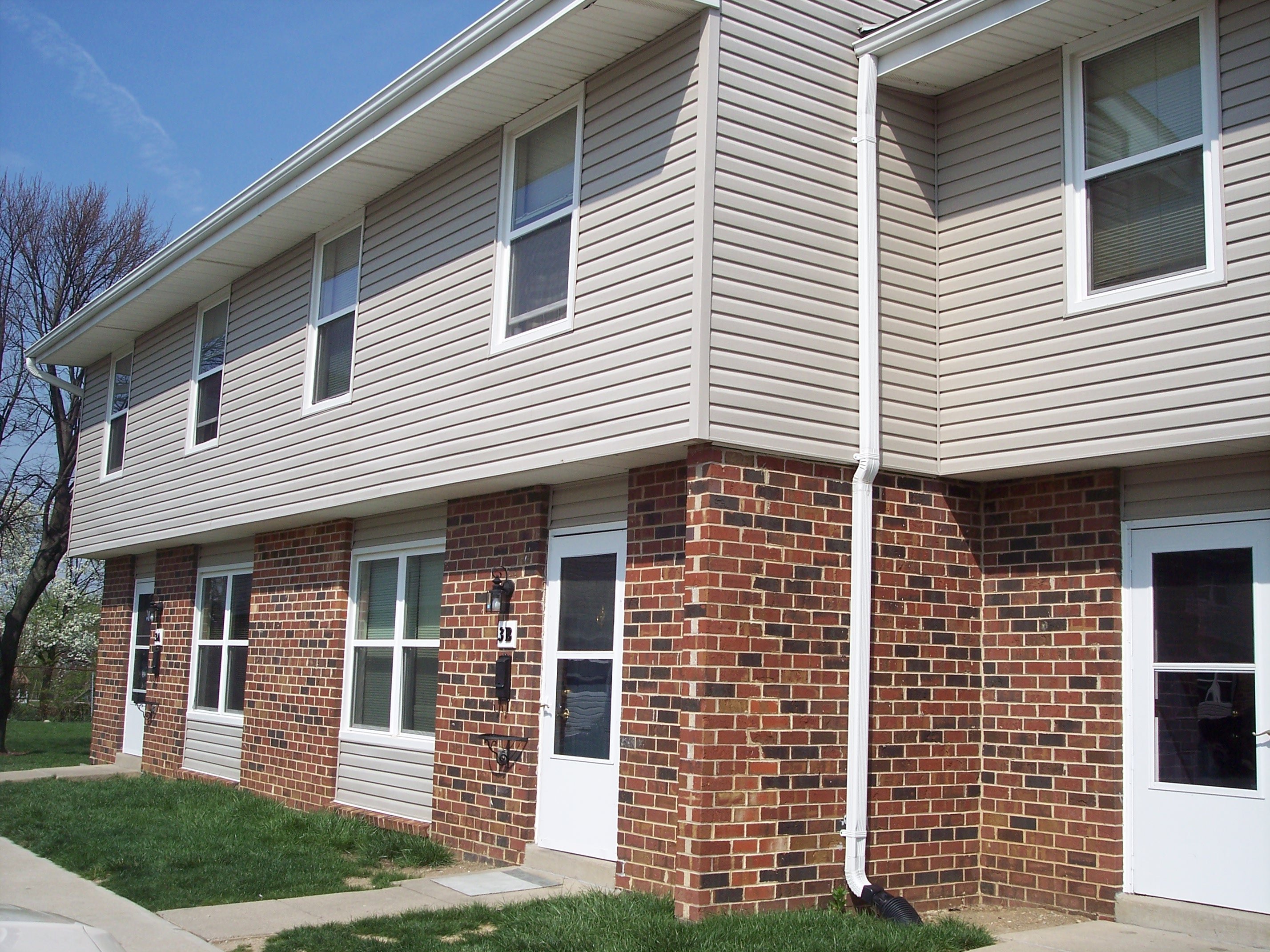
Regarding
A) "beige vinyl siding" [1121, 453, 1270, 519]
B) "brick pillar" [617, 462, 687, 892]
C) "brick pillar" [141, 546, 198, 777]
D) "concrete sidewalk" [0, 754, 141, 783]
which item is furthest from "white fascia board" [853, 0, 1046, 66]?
"concrete sidewalk" [0, 754, 141, 783]

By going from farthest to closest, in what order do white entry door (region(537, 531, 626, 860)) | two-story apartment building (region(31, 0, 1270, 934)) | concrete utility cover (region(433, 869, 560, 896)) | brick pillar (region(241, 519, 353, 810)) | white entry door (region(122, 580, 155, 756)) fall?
white entry door (region(122, 580, 155, 756)) < brick pillar (region(241, 519, 353, 810)) < white entry door (region(537, 531, 626, 860)) < concrete utility cover (region(433, 869, 560, 896)) < two-story apartment building (region(31, 0, 1270, 934))

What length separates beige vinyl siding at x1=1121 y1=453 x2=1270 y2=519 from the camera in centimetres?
684

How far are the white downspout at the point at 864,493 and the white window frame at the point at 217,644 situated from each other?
7959 mm

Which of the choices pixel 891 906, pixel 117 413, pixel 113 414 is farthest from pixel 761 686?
pixel 113 414

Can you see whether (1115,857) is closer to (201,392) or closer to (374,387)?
(374,387)

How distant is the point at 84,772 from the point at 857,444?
12.4 metres

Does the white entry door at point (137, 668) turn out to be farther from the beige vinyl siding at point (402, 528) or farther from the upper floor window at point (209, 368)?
the beige vinyl siding at point (402, 528)

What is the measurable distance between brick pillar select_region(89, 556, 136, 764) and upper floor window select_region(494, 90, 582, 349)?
10.5 meters

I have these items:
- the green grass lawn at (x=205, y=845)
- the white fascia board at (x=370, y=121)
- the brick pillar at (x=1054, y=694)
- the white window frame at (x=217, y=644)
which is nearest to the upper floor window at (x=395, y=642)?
the green grass lawn at (x=205, y=845)

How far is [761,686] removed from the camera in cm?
721

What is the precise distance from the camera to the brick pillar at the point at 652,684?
7254 millimetres

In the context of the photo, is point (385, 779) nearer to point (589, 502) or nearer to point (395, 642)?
point (395, 642)

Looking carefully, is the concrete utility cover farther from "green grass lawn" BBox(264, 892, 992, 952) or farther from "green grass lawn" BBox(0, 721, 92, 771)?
"green grass lawn" BBox(0, 721, 92, 771)

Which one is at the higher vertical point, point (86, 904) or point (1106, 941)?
point (1106, 941)
